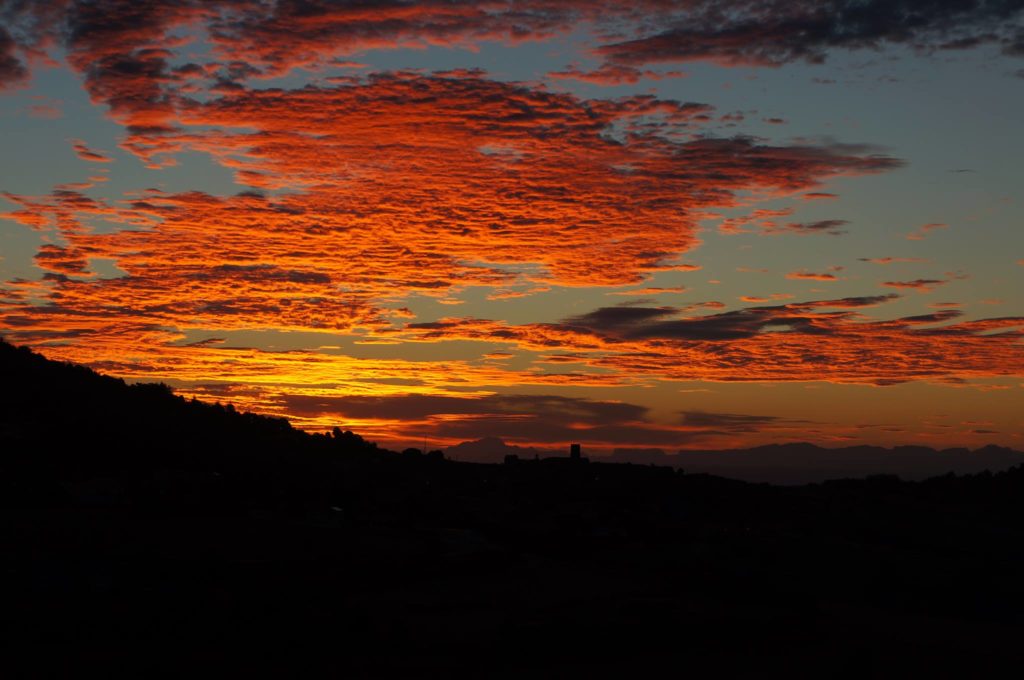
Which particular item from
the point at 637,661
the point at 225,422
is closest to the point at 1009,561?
the point at 637,661

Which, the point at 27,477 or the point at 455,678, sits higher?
the point at 27,477

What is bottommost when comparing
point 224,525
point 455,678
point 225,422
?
point 455,678

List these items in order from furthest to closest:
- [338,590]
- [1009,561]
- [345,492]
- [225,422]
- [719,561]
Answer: [225,422] → [345,492] → [1009,561] → [719,561] → [338,590]

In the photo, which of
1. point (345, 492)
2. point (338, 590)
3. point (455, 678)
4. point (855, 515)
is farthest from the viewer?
point (855, 515)

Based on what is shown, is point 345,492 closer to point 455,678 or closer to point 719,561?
point 719,561

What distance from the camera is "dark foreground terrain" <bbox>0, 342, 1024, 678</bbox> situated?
1700cm

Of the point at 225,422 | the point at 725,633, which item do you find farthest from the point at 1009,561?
the point at 225,422

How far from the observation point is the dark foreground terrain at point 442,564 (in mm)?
17000

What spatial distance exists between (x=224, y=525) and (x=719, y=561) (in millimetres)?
13881

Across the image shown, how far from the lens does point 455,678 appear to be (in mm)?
15758

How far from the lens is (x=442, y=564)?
25.2 meters

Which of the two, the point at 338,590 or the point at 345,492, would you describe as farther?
the point at 345,492

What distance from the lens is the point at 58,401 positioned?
43969 mm

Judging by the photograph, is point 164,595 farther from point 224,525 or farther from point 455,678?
point 224,525
